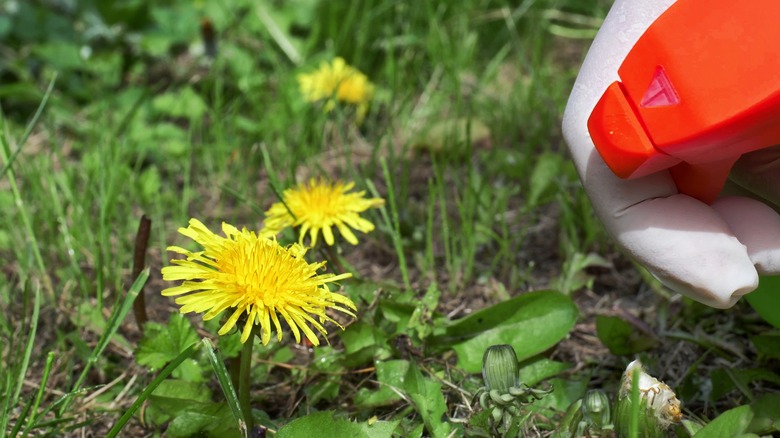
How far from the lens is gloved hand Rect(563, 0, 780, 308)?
888mm

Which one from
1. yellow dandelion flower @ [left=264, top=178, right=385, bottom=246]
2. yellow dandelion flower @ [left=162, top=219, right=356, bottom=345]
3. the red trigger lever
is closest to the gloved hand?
the red trigger lever

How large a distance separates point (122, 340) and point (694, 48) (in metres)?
1.00

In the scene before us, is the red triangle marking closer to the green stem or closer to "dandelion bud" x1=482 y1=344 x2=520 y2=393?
"dandelion bud" x1=482 y1=344 x2=520 y2=393

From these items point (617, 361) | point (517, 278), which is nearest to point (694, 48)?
point (617, 361)

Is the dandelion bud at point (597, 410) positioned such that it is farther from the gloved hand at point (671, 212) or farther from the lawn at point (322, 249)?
the gloved hand at point (671, 212)

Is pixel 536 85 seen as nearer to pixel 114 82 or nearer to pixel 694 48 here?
pixel 114 82

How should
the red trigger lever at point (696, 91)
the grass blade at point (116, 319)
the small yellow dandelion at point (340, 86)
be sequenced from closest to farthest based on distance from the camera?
the red trigger lever at point (696, 91) → the grass blade at point (116, 319) → the small yellow dandelion at point (340, 86)

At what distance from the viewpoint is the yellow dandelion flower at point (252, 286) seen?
100cm

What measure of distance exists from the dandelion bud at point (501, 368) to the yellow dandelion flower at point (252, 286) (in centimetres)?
18

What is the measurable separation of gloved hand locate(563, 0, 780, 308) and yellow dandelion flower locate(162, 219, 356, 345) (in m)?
0.33

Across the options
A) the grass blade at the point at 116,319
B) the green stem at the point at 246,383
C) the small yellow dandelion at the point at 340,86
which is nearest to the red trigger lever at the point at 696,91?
the green stem at the point at 246,383

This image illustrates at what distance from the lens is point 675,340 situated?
1400 millimetres

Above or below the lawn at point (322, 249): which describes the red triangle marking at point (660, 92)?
above

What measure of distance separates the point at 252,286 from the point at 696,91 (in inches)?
20.8
